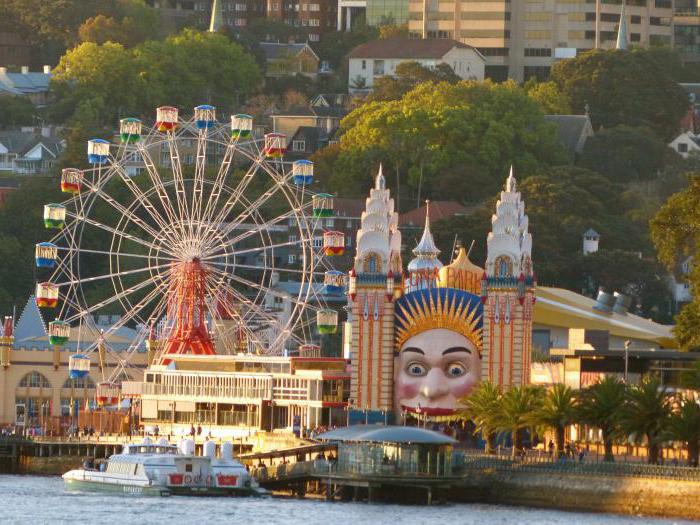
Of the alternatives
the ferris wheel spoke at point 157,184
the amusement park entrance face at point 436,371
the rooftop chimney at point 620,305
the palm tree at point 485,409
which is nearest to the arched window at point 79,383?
the ferris wheel spoke at point 157,184

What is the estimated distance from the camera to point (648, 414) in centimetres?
13050

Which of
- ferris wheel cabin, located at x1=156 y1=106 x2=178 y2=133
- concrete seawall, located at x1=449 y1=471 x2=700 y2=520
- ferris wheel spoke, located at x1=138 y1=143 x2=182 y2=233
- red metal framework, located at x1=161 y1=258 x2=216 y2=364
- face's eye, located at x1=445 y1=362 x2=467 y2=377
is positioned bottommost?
concrete seawall, located at x1=449 y1=471 x2=700 y2=520

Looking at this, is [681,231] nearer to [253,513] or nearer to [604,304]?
[604,304]

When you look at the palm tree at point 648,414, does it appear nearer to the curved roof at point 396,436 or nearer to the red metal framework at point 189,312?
the curved roof at point 396,436

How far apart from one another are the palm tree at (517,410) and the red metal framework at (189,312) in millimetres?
26155

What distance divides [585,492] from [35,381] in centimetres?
4954

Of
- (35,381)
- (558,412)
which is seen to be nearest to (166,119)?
(35,381)

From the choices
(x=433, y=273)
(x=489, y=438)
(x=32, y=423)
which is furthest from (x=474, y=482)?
(x=32, y=423)

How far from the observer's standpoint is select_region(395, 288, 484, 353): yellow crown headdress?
5728 inches

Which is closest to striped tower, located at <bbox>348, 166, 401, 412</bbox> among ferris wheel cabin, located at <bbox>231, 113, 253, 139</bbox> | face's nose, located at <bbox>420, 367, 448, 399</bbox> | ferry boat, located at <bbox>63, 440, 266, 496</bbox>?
face's nose, located at <bbox>420, 367, 448, 399</bbox>

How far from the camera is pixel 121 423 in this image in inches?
6398

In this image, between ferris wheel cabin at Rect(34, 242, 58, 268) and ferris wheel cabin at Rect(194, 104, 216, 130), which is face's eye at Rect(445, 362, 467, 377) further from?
ferris wheel cabin at Rect(34, 242, 58, 268)

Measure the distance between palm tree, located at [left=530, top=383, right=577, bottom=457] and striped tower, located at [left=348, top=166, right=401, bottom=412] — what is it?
39.2ft

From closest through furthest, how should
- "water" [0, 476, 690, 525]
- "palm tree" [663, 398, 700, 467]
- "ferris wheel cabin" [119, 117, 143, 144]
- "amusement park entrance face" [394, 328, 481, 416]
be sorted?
"water" [0, 476, 690, 525], "palm tree" [663, 398, 700, 467], "amusement park entrance face" [394, 328, 481, 416], "ferris wheel cabin" [119, 117, 143, 144]
